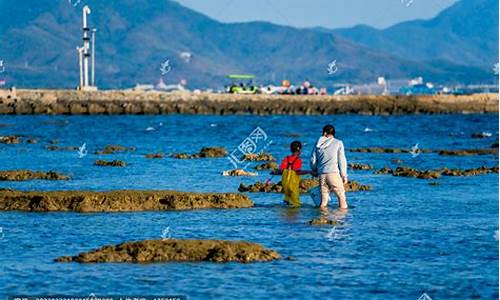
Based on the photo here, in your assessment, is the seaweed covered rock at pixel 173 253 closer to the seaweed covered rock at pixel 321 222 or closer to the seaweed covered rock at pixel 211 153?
the seaweed covered rock at pixel 321 222

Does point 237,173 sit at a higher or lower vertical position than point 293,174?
lower

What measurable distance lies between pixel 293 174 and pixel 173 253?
319 inches

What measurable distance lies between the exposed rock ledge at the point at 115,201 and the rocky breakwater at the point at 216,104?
296 ft

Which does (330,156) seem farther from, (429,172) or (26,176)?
(429,172)

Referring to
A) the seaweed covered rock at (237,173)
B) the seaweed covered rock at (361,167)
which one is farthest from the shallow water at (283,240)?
the seaweed covered rock at (361,167)

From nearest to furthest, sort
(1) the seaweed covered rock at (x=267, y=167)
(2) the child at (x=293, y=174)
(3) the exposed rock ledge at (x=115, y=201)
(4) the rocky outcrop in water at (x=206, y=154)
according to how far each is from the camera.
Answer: (3) the exposed rock ledge at (x=115, y=201), (2) the child at (x=293, y=174), (1) the seaweed covered rock at (x=267, y=167), (4) the rocky outcrop in water at (x=206, y=154)

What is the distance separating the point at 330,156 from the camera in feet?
92.2

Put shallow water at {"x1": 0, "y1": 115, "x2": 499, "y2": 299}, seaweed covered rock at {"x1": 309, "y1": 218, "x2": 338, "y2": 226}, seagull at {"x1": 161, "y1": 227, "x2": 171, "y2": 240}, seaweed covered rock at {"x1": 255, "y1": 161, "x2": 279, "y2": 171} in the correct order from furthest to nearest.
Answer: seaweed covered rock at {"x1": 255, "y1": 161, "x2": 279, "y2": 171}
seaweed covered rock at {"x1": 309, "y1": 218, "x2": 338, "y2": 226}
seagull at {"x1": 161, "y1": 227, "x2": 171, "y2": 240}
shallow water at {"x1": 0, "y1": 115, "x2": 499, "y2": 299}

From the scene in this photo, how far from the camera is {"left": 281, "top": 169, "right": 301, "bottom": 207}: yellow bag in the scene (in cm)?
2925

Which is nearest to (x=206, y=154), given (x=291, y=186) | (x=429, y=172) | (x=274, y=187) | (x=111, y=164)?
(x=111, y=164)

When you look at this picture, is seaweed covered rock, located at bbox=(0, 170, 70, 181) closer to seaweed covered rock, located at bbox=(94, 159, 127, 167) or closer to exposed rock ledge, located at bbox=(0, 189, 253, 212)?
seaweed covered rock, located at bbox=(94, 159, 127, 167)

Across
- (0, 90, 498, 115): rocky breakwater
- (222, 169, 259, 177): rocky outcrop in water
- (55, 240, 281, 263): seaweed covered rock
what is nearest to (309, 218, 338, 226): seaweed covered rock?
(55, 240, 281, 263): seaweed covered rock

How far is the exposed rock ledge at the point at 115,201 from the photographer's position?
29.0 m

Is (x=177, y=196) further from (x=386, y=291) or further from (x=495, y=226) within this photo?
(x=386, y=291)
